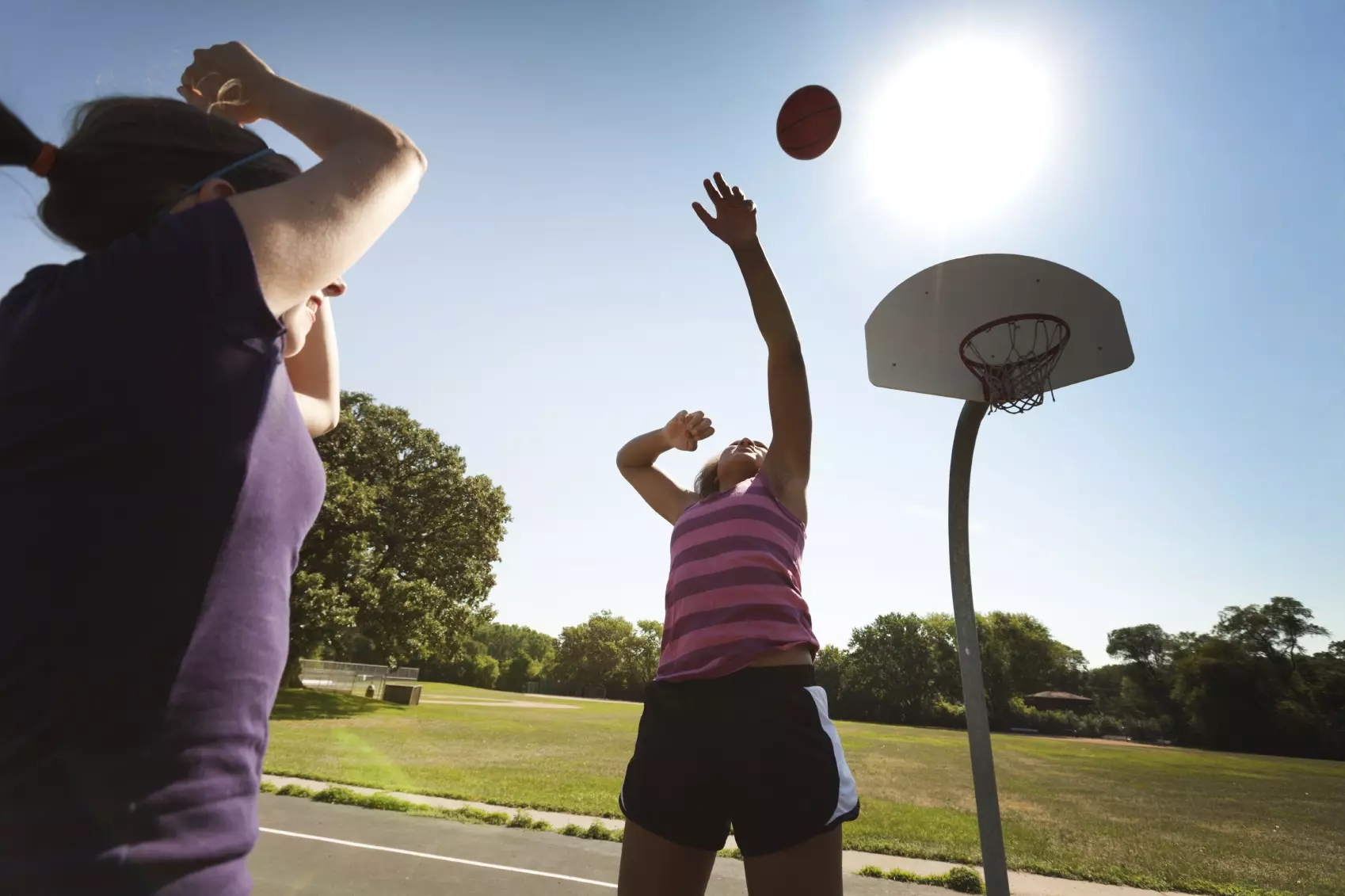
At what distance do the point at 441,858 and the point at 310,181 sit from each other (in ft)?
23.4

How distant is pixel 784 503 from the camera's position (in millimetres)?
2715

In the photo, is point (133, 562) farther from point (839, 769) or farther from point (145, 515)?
point (839, 769)

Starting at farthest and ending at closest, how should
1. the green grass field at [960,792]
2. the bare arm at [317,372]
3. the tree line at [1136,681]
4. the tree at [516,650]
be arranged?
the tree at [516,650] → the tree line at [1136,681] → the green grass field at [960,792] → the bare arm at [317,372]

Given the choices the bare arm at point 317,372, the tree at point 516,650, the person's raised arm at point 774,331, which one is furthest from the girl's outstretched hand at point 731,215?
the tree at point 516,650

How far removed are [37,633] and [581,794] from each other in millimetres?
10766

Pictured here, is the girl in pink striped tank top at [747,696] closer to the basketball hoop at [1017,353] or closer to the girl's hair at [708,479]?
the girl's hair at [708,479]

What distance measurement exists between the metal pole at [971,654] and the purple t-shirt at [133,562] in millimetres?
3858

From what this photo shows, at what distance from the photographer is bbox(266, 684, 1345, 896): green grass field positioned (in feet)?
27.7

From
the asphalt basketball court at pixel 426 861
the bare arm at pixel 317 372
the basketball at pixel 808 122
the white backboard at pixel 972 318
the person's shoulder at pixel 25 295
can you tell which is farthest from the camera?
the asphalt basketball court at pixel 426 861


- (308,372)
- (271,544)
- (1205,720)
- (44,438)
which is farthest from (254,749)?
(1205,720)

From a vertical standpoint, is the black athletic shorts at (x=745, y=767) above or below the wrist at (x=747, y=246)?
below

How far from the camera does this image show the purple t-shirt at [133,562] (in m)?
0.73

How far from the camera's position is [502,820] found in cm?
809

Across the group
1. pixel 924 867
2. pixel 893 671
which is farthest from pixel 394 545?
pixel 893 671
